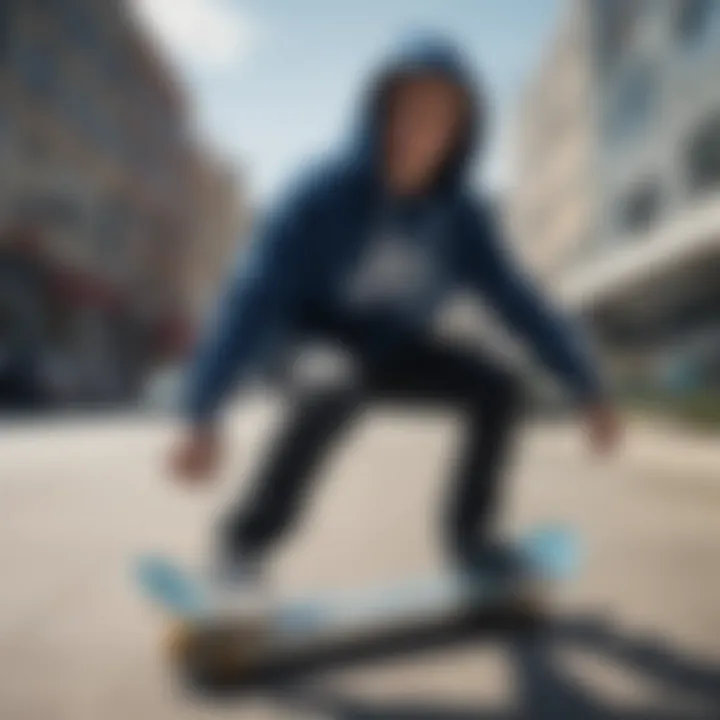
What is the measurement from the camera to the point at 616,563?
2.52m

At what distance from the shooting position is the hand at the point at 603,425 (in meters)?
1.83

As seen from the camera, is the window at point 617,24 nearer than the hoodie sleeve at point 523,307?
No

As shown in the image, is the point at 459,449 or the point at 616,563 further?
the point at 616,563

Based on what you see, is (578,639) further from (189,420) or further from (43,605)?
(43,605)

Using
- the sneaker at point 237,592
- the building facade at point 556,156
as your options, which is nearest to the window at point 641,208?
the building facade at point 556,156

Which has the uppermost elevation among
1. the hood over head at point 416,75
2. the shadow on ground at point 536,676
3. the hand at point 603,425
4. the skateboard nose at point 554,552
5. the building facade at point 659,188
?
the building facade at point 659,188

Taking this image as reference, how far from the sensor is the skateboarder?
1.58 m

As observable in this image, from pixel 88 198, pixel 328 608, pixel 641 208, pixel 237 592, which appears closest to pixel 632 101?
pixel 641 208

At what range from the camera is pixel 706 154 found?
14328mm

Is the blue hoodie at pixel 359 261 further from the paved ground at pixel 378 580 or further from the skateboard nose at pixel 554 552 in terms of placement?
the paved ground at pixel 378 580

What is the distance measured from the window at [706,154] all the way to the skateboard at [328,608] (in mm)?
13335

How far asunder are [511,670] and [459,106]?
116 centimetres

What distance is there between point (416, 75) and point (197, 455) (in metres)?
0.90

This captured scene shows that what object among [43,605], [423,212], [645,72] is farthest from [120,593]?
[645,72]
